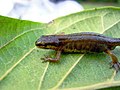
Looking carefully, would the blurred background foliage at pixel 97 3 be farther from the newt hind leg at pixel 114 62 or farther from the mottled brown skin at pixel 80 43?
the newt hind leg at pixel 114 62

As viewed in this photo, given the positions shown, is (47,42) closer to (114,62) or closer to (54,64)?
(54,64)

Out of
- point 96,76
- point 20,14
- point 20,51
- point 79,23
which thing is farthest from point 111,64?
point 20,14

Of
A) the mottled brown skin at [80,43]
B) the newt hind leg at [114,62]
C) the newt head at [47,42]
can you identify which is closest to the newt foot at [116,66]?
the newt hind leg at [114,62]

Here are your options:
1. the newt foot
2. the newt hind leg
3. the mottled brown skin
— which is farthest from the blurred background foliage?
the newt foot

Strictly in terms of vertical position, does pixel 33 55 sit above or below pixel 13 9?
below

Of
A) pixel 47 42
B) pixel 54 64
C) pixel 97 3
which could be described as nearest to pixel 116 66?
pixel 54 64

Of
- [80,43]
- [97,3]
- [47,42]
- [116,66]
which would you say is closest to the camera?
[116,66]

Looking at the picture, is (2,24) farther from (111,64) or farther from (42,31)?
(111,64)
